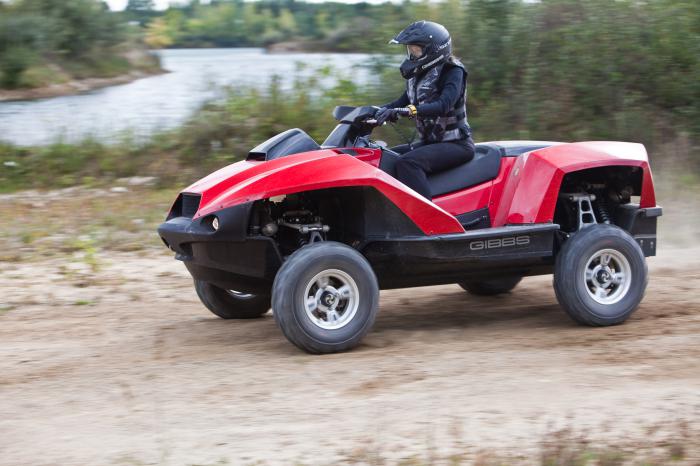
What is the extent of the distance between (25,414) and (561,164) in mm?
3858

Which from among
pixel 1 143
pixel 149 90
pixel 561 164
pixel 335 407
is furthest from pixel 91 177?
pixel 335 407

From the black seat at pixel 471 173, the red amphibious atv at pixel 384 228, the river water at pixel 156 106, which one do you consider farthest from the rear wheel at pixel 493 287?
the river water at pixel 156 106

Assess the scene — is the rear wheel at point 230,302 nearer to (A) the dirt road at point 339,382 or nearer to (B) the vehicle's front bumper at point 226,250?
(A) the dirt road at point 339,382

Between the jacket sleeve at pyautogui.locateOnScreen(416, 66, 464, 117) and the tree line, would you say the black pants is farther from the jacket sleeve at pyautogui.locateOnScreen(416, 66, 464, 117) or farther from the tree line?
the tree line

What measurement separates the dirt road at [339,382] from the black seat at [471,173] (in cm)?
103

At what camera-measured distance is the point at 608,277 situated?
7.08 meters

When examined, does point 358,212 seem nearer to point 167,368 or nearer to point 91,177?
point 167,368

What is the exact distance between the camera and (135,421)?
5.14m

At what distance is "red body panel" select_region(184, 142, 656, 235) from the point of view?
6.24 m

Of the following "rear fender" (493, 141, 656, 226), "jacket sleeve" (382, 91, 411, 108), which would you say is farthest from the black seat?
"jacket sleeve" (382, 91, 411, 108)

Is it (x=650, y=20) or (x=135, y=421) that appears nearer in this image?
(x=135, y=421)

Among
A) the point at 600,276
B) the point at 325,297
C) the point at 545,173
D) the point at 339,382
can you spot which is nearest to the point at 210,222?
the point at 325,297

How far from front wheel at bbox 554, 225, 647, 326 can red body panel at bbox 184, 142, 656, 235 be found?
34 centimetres

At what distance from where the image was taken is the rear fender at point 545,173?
22.9 feet
